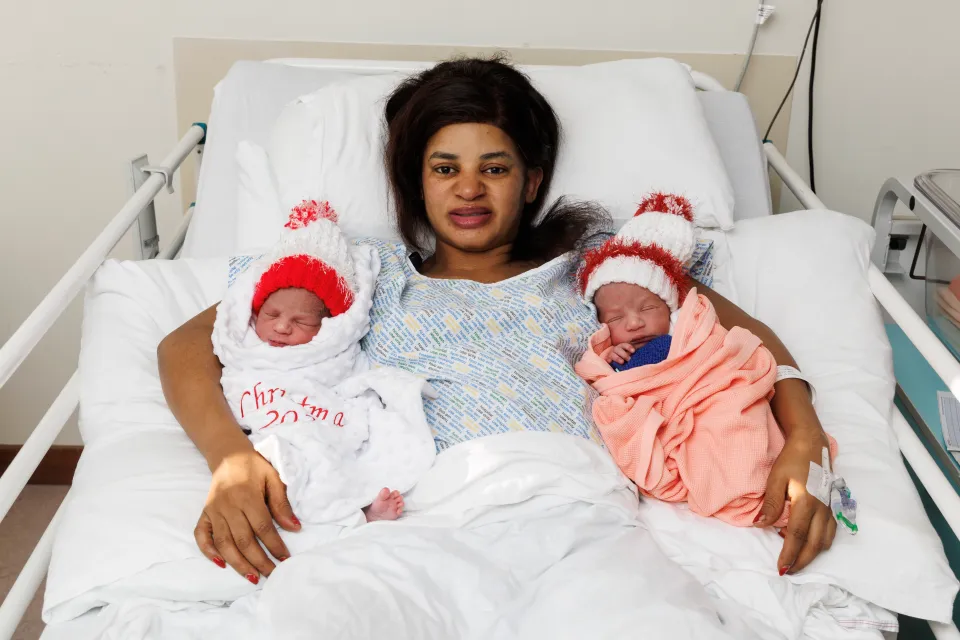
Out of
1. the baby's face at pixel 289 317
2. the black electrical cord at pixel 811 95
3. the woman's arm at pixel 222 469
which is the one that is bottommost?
the woman's arm at pixel 222 469

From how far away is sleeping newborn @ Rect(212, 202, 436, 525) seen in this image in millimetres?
1280

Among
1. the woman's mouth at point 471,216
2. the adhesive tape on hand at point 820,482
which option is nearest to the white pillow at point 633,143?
the woman's mouth at point 471,216

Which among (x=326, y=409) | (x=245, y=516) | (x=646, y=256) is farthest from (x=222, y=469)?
(x=646, y=256)

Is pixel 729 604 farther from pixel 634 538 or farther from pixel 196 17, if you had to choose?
pixel 196 17

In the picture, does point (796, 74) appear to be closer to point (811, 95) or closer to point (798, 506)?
point (811, 95)

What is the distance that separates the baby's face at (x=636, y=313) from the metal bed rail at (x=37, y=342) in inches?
35.9

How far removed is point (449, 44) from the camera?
2273mm

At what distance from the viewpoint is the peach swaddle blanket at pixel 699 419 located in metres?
1.33

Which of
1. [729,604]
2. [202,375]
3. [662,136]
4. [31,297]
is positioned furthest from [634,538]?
[31,297]

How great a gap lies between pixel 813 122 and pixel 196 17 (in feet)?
5.34

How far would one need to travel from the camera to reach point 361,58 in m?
2.27

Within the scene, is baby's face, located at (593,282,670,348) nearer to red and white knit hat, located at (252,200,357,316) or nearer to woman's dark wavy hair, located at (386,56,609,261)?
woman's dark wavy hair, located at (386,56,609,261)

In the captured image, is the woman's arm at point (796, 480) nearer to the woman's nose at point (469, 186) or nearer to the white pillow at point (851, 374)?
the white pillow at point (851, 374)

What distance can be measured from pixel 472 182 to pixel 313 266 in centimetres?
37
